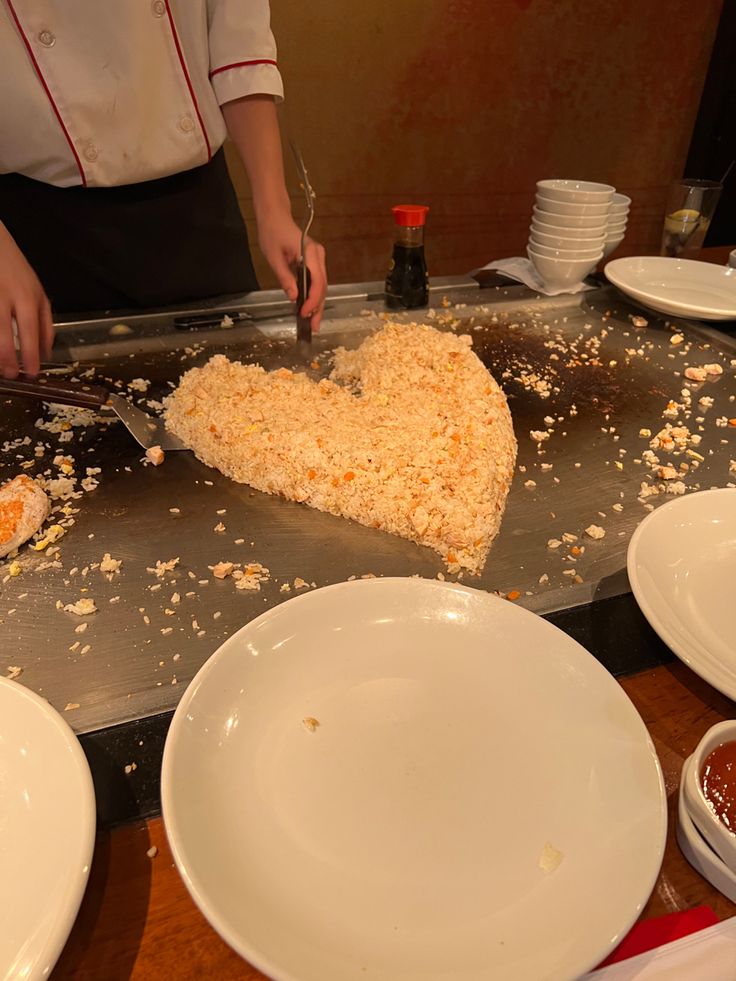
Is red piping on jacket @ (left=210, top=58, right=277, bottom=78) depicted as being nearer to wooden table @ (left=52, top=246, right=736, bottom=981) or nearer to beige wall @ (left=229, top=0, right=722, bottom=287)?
beige wall @ (left=229, top=0, right=722, bottom=287)

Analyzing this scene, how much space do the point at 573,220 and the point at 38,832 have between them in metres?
2.03

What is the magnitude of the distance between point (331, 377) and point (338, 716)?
101 cm

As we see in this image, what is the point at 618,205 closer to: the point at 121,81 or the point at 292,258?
the point at 292,258

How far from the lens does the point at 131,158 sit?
162cm

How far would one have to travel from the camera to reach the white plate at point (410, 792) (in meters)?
0.56

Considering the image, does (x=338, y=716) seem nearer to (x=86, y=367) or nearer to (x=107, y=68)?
(x=86, y=367)

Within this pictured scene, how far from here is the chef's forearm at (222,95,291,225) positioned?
1.73 meters

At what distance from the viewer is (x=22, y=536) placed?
108 centimetres

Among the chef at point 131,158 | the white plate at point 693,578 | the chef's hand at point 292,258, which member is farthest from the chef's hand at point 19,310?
the white plate at point 693,578

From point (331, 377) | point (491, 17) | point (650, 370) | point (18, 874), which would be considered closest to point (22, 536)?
point (18, 874)

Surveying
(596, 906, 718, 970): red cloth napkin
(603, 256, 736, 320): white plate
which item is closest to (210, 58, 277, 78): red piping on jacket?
(603, 256, 736, 320): white plate

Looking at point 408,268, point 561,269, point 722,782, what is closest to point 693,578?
point 722,782

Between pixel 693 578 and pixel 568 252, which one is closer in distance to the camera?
pixel 693 578

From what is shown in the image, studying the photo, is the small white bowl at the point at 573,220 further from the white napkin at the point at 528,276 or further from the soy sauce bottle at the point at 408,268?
the soy sauce bottle at the point at 408,268
